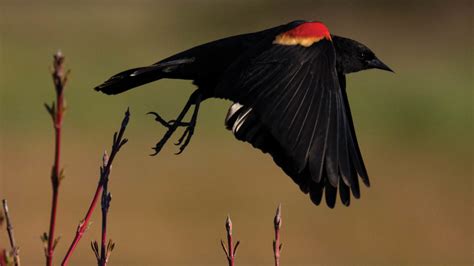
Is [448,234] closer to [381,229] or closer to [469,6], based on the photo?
[381,229]

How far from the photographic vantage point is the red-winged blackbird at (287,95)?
124 inches

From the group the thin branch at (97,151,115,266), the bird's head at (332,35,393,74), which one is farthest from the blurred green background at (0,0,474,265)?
the thin branch at (97,151,115,266)

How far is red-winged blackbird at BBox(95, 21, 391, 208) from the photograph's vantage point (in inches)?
124

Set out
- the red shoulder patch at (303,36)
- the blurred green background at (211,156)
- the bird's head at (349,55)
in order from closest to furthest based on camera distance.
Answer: the red shoulder patch at (303,36), the bird's head at (349,55), the blurred green background at (211,156)

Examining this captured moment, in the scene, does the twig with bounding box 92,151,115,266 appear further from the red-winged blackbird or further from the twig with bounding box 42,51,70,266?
the red-winged blackbird

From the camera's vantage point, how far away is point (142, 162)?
1380cm

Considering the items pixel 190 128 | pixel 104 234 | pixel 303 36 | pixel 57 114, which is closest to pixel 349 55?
pixel 303 36

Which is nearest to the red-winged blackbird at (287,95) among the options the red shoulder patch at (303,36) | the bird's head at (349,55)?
the red shoulder patch at (303,36)

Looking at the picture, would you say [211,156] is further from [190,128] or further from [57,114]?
[57,114]

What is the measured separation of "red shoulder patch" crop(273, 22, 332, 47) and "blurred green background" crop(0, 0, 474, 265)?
221 inches

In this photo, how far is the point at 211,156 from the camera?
14.9 meters

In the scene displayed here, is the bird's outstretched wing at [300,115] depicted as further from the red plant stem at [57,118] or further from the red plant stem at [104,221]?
the red plant stem at [57,118]

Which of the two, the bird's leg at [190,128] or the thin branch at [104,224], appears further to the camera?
the bird's leg at [190,128]

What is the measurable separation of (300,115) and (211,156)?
1159 cm
